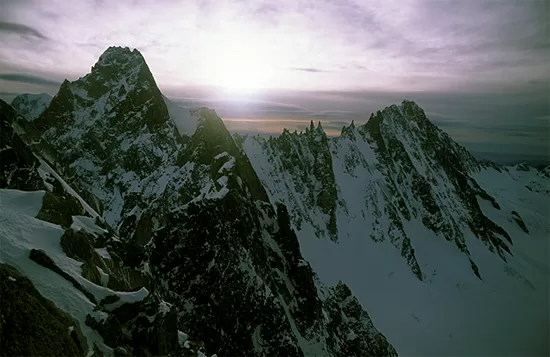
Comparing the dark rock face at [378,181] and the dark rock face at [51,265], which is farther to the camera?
the dark rock face at [378,181]

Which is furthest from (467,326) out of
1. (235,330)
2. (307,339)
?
(235,330)

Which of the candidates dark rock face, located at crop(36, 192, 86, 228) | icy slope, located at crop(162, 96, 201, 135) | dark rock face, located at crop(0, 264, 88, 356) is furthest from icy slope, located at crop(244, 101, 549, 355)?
dark rock face, located at crop(0, 264, 88, 356)

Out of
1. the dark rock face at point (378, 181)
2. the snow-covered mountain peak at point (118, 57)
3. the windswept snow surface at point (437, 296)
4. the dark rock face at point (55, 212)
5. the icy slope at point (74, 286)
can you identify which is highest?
the snow-covered mountain peak at point (118, 57)

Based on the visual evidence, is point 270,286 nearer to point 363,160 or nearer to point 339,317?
point 339,317

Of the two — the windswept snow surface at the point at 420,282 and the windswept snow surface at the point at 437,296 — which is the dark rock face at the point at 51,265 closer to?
the windswept snow surface at the point at 420,282

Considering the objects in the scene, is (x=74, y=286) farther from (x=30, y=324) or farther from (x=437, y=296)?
(x=437, y=296)

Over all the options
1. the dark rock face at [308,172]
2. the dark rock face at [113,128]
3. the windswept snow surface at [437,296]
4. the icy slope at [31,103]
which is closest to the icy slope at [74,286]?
the dark rock face at [113,128]
